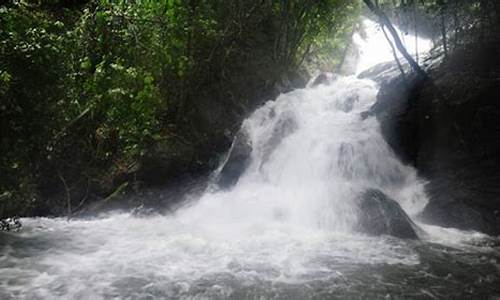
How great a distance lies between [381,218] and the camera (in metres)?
9.27

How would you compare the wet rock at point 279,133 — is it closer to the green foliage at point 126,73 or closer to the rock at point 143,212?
the green foliage at point 126,73

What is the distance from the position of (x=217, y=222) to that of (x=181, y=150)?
4331 millimetres

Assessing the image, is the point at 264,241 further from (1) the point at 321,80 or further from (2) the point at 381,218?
(1) the point at 321,80

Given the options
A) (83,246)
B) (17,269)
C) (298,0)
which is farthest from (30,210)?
(298,0)

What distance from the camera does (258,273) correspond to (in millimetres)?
6816

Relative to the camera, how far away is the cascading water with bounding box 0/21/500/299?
629 cm

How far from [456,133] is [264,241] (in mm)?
7223

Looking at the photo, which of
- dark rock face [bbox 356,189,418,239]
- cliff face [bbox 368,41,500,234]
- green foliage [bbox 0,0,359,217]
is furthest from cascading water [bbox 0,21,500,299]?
green foliage [bbox 0,0,359,217]

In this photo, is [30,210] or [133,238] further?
[30,210]

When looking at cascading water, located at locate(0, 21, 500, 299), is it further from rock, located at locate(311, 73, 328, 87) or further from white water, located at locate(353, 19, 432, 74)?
white water, located at locate(353, 19, 432, 74)

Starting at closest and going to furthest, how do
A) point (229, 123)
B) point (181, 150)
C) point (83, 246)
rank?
point (83, 246) → point (181, 150) → point (229, 123)

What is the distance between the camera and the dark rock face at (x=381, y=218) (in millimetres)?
9016

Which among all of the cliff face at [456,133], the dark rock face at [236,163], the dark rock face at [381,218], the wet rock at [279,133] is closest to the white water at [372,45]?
the wet rock at [279,133]

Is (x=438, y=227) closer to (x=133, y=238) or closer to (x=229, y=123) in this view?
(x=133, y=238)
